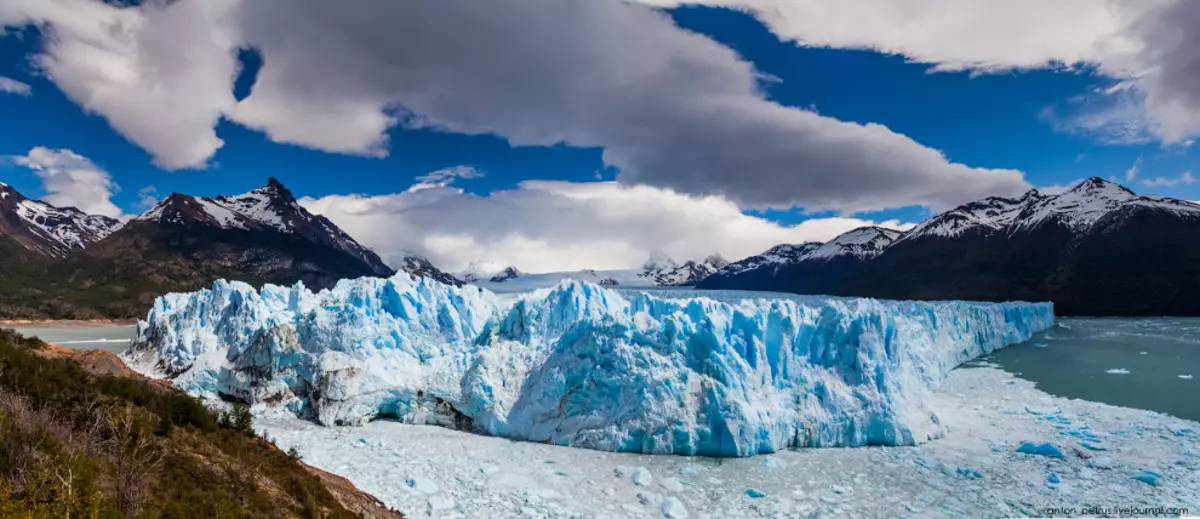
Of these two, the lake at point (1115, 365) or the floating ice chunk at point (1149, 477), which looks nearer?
the floating ice chunk at point (1149, 477)

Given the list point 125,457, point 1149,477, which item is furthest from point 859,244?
point 125,457

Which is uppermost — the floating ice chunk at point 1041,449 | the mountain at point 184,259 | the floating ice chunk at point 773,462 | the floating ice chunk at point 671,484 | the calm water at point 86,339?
the mountain at point 184,259

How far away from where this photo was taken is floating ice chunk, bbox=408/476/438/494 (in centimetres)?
1154

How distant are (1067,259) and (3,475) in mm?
130640

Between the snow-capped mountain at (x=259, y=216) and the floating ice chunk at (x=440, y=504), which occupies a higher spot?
the snow-capped mountain at (x=259, y=216)

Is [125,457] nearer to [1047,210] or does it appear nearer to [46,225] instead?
[1047,210]

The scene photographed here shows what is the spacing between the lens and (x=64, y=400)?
737 centimetres

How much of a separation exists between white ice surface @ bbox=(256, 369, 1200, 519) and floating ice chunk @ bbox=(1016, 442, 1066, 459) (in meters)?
0.32

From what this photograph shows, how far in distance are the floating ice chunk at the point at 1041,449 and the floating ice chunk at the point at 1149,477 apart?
1.47m

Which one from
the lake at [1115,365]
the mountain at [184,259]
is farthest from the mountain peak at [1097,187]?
the mountain at [184,259]

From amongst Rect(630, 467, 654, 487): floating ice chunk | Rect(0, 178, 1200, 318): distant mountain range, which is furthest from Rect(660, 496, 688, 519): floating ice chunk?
Rect(0, 178, 1200, 318): distant mountain range

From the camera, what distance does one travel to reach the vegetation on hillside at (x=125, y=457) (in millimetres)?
4848

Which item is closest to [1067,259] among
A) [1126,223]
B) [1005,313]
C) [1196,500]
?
[1126,223]

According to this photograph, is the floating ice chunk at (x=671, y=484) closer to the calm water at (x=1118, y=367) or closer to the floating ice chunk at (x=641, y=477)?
the floating ice chunk at (x=641, y=477)
